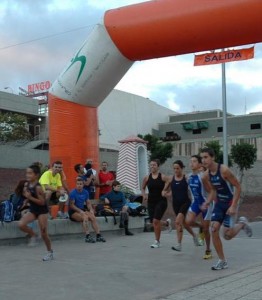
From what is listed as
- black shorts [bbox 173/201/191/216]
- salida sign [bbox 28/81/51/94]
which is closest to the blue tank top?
black shorts [bbox 173/201/191/216]

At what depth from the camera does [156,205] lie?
9938 mm

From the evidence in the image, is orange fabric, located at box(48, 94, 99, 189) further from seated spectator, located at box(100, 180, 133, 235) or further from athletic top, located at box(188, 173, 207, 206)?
athletic top, located at box(188, 173, 207, 206)

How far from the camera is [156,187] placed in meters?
9.91

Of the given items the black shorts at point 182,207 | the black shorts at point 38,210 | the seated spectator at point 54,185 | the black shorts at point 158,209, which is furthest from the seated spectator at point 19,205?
the black shorts at point 182,207

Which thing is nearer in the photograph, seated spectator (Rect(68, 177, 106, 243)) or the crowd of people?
the crowd of people

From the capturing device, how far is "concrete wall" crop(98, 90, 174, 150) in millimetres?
63062

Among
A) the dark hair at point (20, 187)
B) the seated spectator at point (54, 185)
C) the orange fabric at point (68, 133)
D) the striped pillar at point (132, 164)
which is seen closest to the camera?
the dark hair at point (20, 187)

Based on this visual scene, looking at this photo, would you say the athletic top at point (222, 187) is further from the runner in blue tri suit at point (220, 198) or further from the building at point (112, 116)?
the building at point (112, 116)

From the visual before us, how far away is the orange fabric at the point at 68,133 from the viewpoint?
1230cm

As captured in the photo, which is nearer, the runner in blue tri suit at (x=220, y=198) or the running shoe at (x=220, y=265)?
the runner in blue tri suit at (x=220, y=198)

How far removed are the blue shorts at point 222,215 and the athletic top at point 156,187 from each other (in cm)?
250

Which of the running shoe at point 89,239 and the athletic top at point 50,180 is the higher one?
the athletic top at point 50,180

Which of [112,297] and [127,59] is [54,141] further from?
[112,297]

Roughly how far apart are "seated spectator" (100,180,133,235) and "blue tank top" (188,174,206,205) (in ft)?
10.8
